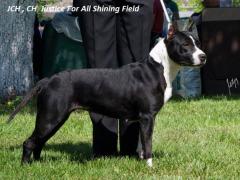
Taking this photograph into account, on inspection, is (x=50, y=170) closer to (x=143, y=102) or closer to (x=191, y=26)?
(x=143, y=102)

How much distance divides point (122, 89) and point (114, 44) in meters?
0.51

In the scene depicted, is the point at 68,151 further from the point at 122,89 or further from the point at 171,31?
the point at 171,31

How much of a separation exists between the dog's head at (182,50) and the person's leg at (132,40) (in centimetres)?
29

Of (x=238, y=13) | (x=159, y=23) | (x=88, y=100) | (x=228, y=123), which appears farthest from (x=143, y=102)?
(x=238, y=13)

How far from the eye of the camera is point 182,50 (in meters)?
4.87

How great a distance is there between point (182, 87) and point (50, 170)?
560 cm

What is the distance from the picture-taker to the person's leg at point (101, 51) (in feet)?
16.8

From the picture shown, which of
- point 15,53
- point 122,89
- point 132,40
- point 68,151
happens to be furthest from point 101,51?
point 15,53

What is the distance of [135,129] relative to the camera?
536cm

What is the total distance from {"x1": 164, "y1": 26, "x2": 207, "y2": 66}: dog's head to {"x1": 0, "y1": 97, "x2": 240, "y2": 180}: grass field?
0.83 meters

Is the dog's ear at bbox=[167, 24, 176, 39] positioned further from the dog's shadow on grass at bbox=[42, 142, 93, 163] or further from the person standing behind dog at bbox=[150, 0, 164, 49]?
the person standing behind dog at bbox=[150, 0, 164, 49]

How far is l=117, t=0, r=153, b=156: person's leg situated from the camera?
5.13 m

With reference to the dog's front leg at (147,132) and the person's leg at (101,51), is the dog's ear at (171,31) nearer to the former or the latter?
the person's leg at (101,51)

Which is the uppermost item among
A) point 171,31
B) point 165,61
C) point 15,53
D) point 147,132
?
point 171,31
